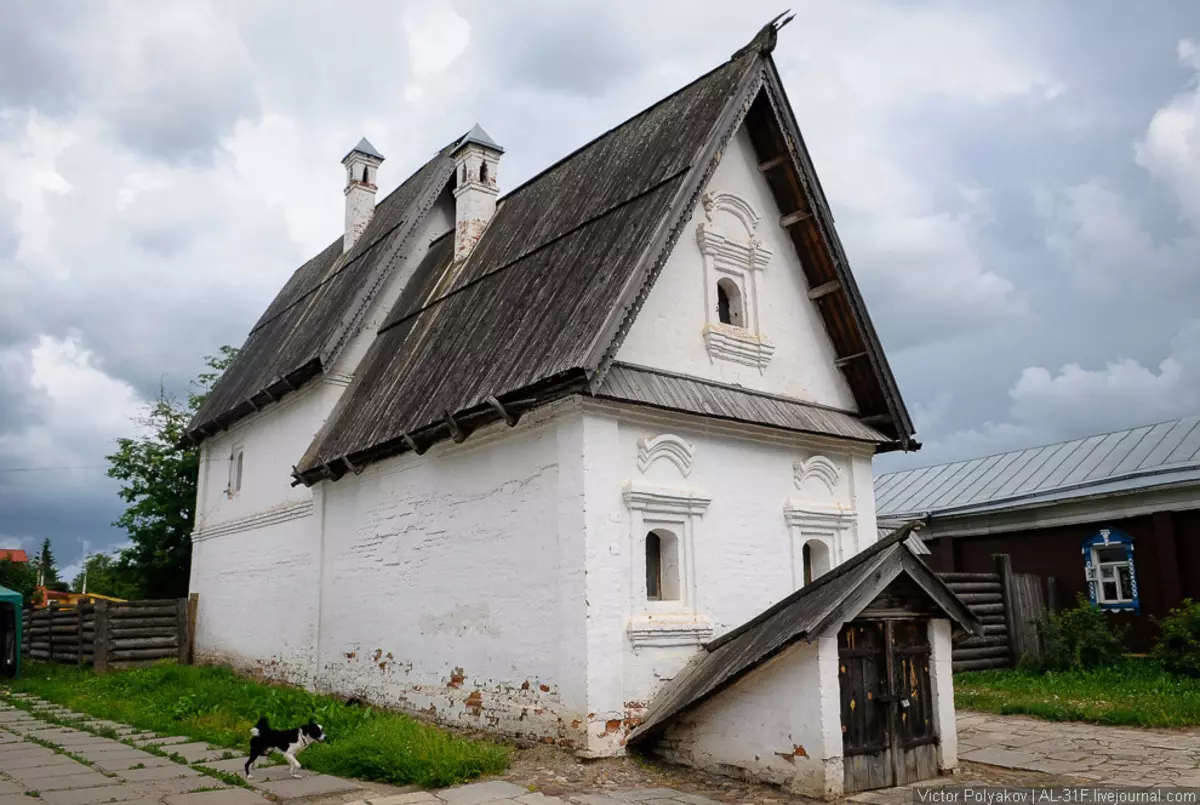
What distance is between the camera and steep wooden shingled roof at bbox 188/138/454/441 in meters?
14.7

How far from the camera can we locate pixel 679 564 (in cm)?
1000

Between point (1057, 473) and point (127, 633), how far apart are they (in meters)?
18.6

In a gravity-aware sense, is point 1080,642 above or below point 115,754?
above

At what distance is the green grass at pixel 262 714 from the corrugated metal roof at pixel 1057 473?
1330cm

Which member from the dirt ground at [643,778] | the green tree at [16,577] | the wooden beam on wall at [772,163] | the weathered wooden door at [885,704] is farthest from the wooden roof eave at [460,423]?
the green tree at [16,577]

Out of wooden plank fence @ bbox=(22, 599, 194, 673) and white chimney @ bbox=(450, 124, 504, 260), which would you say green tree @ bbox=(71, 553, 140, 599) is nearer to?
wooden plank fence @ bbox=(22, 599, 194, 673)

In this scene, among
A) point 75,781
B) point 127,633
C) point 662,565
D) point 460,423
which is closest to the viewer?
point 75,781

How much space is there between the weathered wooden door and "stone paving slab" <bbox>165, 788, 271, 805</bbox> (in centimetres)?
472

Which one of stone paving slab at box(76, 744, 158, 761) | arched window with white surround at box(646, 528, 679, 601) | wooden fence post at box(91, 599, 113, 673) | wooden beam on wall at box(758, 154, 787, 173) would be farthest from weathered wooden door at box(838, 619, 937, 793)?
wooden fence post at box(91, 599, 113, 673)

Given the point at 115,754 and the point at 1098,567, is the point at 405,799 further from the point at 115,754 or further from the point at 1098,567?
the point at 1098,567

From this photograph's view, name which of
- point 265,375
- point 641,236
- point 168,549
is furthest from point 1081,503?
point 168,549

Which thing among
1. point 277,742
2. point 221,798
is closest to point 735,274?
point 277,742

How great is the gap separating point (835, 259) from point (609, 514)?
4688 millimetres

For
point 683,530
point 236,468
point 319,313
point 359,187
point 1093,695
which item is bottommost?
point 1093,695
